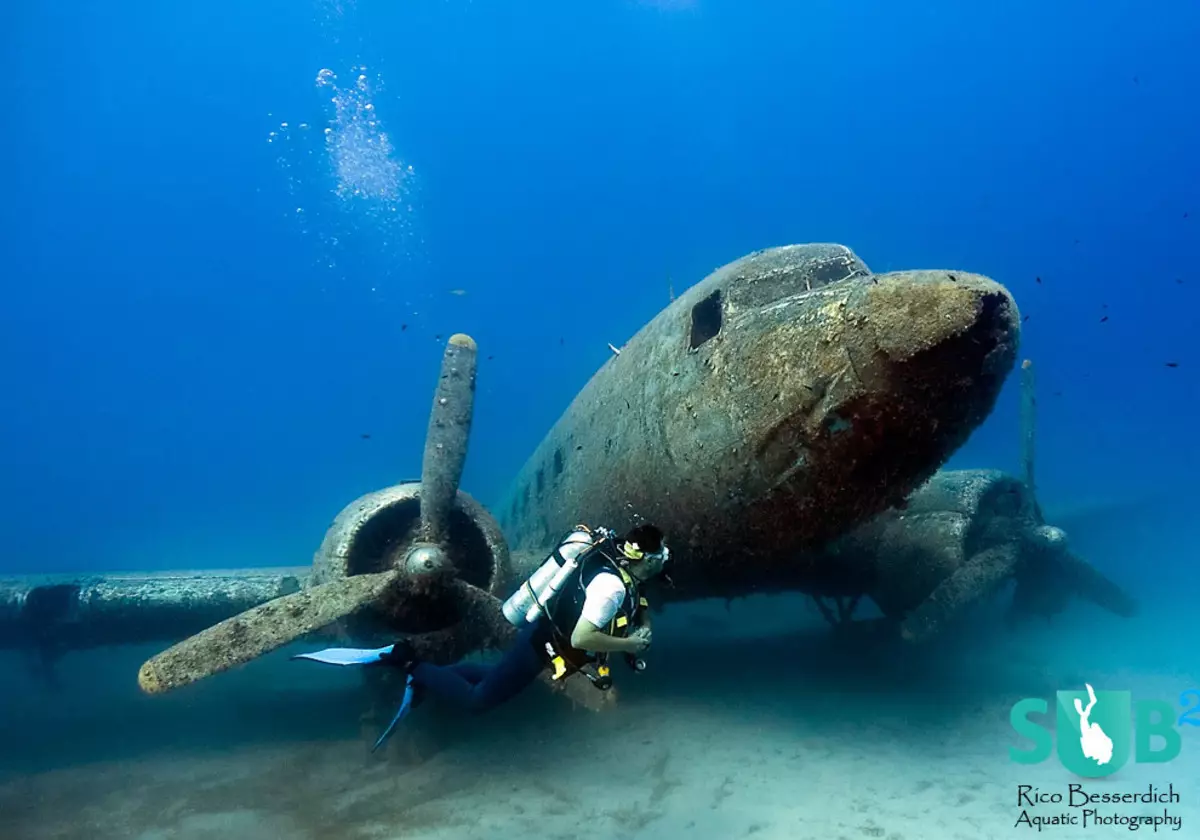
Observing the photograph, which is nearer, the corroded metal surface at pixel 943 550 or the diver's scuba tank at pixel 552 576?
the diver's scuba tank at pixel 552 576

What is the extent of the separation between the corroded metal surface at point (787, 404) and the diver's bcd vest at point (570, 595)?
1473 millimetres

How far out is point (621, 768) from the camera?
271 inches

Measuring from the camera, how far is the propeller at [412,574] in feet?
19.0

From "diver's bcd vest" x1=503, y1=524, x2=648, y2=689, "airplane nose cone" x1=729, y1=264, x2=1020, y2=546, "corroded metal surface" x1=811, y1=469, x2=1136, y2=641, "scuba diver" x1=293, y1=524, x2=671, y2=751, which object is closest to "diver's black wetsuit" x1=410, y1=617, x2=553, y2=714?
"scuba diver" x1=293, y1=524, x2=671, y2=751

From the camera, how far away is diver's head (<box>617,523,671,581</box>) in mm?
5008

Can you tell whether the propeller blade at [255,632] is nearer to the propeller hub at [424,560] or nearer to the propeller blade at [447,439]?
the propeller hub at [424,560]

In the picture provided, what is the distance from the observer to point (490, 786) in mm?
6633

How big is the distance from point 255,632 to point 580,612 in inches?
114

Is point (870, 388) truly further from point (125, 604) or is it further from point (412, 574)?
point (125, 604)

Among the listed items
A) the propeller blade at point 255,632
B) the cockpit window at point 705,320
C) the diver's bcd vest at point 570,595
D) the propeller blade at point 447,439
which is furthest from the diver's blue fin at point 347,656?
the cockpit window at point 705,320

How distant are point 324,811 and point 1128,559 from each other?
31.7 meters

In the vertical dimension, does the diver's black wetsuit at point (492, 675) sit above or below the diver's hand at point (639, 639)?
below

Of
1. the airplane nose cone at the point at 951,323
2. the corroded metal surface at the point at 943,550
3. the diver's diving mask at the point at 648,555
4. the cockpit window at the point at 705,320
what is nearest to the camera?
the airplane nose cone at the point at 951,323

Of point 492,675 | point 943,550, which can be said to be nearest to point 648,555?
point 492,675
